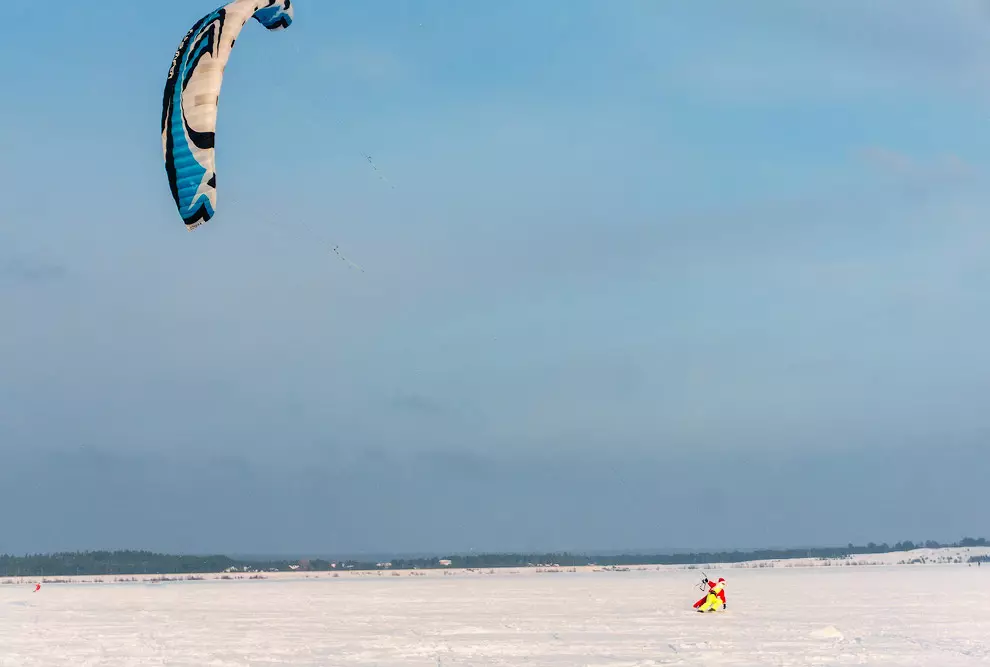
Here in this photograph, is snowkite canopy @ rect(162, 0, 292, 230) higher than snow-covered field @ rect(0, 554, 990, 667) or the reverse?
higher

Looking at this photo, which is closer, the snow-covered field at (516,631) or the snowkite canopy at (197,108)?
the snowkite canopy at (197,108)

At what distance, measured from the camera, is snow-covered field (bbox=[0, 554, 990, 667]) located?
18969 mm

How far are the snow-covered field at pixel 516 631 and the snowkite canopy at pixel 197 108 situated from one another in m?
7.42

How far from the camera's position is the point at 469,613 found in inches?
1176

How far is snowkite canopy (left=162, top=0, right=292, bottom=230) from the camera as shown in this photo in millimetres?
16203

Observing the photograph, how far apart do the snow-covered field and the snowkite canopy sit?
24.4 feet

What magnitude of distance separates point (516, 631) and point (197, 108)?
490 inches

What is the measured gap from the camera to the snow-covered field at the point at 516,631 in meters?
19.0

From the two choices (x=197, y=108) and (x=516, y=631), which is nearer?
(x=197, y=108)

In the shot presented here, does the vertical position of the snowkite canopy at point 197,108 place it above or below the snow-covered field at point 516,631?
above

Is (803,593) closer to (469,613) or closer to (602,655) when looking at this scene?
(469,613)

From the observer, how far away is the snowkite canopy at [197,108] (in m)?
16.2

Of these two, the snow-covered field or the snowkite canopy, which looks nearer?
the snowkite canopy

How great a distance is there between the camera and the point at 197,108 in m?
16.6
